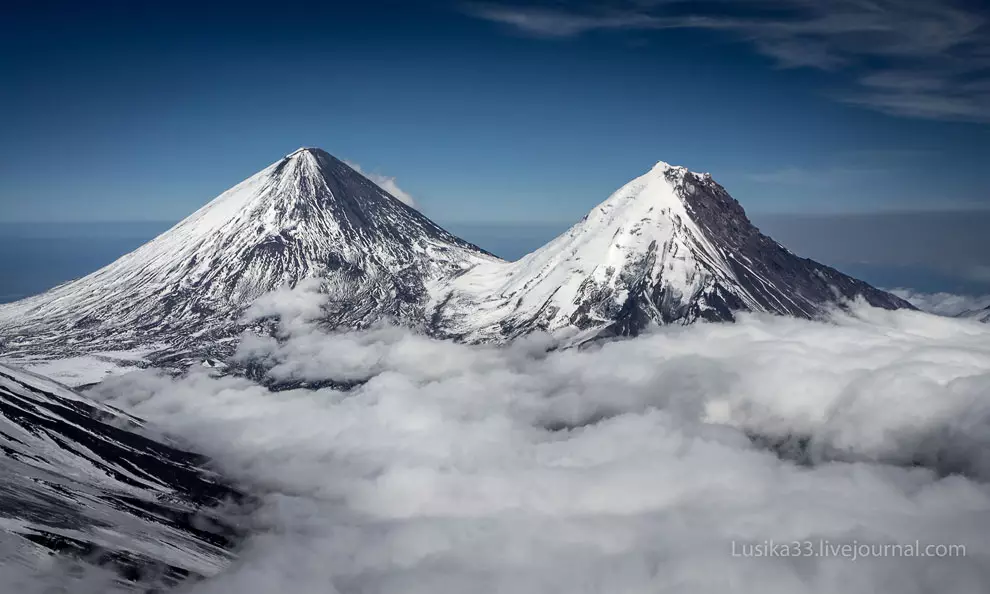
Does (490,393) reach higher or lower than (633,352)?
lower

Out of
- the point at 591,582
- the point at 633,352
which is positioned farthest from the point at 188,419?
the point at 633,352

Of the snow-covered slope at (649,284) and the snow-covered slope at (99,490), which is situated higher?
the snow-covered slope at (649,284)

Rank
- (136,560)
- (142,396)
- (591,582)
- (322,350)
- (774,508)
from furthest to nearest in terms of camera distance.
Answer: (322,350)
(142,396)
(774,508)
(591,582)
(136,560)

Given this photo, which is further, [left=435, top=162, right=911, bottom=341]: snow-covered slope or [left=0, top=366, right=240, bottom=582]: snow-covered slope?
[left=435, top=162, right=911, bottom=341]: snow-covered slope

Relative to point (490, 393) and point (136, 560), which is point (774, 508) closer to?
point (490, 393)

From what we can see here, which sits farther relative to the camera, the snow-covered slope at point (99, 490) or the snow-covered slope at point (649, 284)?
the snow-covered slope at point (649, 284)

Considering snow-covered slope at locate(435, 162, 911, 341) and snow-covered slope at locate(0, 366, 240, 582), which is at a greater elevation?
snow-covered slope at locate(435, 162, 911, 341)

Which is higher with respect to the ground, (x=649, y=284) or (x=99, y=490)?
(x=649, y=284)

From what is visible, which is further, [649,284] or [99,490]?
[649,284]
